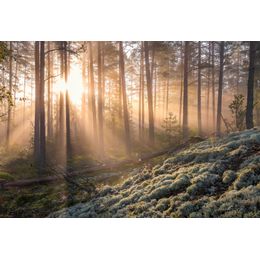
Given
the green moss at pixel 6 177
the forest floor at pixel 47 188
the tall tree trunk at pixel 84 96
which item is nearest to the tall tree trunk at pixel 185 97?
the forest floor at pixel 47 188

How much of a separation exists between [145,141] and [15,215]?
525 centimetres

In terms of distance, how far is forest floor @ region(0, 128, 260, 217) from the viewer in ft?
22.5

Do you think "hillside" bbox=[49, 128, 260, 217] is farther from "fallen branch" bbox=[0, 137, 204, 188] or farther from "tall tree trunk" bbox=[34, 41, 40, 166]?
"tall tree trunk" bbox=[34, 41, 40, 166]

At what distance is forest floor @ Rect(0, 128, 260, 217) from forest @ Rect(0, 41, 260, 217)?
0.03m

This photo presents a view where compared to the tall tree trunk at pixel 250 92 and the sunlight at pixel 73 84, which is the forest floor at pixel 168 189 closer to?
the tall tree trunk at pixel 250 92

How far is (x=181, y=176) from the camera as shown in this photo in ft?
26.5

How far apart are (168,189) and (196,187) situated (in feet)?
2.72

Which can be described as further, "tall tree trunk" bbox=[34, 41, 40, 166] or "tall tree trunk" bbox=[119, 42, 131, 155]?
"tall tree trunk" bbox=[119, 42, 131, 155]

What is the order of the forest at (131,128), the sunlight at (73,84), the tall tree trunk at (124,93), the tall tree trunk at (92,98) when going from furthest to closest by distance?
1. the tall tree trunk at (92,98)
2. the sunlight at (73,84)
3. the tall tree trunk at (124,93)
4. the forest at (131,128)

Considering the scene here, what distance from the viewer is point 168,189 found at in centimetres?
775

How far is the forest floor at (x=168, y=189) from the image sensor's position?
22.5 ft

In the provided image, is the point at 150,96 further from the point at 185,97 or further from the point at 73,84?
the point at 73,84

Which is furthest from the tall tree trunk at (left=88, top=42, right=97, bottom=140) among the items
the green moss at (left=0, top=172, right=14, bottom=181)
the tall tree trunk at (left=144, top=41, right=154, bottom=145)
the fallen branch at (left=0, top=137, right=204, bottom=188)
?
the green moss at (left=0, top=172, right=14, bottom=181)
